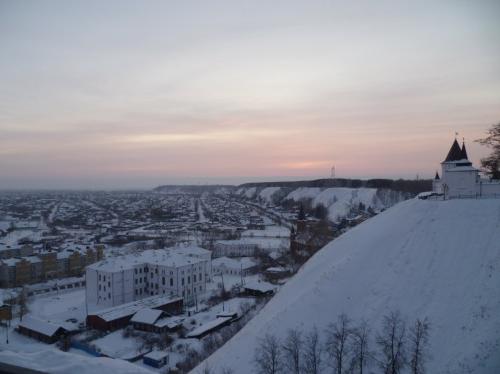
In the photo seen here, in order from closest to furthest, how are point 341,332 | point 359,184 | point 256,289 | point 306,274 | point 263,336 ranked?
point 341,332 < point 263,336 < point 306,274 < point 256,289 < point 359,184

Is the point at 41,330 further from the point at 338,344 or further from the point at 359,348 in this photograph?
the point at 359,348

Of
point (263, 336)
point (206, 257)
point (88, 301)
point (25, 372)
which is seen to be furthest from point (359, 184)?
point (25, 372)

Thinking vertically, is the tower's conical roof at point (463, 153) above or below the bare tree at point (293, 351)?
above

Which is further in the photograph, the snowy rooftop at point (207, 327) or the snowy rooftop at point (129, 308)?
the snowy rooftop at point (129, 308)

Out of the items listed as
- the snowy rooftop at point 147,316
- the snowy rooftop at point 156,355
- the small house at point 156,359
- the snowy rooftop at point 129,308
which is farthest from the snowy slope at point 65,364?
the snowy rooftop at point 129,308

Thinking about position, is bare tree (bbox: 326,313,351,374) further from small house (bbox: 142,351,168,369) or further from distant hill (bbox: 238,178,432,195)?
distant hill (bbox: 238,178,432,195)

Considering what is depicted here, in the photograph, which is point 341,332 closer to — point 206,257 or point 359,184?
point 206,257

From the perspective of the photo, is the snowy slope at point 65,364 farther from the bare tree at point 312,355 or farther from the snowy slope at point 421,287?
the snowy slope at point 421,287

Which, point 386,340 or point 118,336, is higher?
point 386,340
